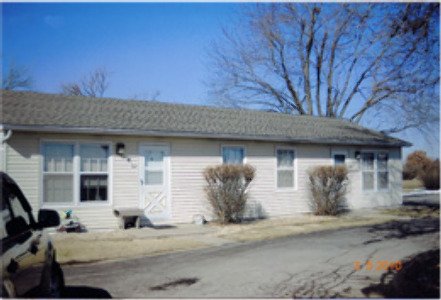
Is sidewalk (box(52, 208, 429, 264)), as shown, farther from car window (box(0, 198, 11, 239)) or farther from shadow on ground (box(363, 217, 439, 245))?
car window (box(0, 198, 11, 239))

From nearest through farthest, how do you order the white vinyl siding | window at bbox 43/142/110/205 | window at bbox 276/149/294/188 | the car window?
1. the car window
2. the white vinyl siding
3. window at bbox 43/142/110/205
4. window at bbox 276/149/294/188

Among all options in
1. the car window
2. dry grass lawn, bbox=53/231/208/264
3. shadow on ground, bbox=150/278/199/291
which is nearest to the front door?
dry grass lawn, bbox=53/231/208/264

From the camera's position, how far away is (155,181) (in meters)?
13.7

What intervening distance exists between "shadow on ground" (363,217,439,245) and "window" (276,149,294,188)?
3978 mm

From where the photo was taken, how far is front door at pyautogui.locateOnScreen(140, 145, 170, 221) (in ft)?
44.0

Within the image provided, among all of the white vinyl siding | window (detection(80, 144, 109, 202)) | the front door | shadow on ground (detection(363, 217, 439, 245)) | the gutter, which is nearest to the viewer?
shadow on ground (detection(363, 217, 439, 245))

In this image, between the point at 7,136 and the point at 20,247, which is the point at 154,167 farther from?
the point at 20,247

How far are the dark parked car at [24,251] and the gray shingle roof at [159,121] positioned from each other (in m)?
7.79

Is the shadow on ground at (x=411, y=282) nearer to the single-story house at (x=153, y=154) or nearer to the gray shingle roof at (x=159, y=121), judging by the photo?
the single-story house at (x=153, y=154)

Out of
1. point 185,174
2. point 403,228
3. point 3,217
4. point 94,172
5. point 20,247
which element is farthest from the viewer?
point 185,174

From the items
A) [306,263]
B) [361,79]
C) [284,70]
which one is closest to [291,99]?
[284,70]

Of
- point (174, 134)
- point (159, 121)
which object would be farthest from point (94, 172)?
point (159, 121)

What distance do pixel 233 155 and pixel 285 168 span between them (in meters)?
2.36

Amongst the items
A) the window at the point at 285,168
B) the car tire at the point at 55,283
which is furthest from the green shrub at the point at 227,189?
the car tire at the point at 55,283
